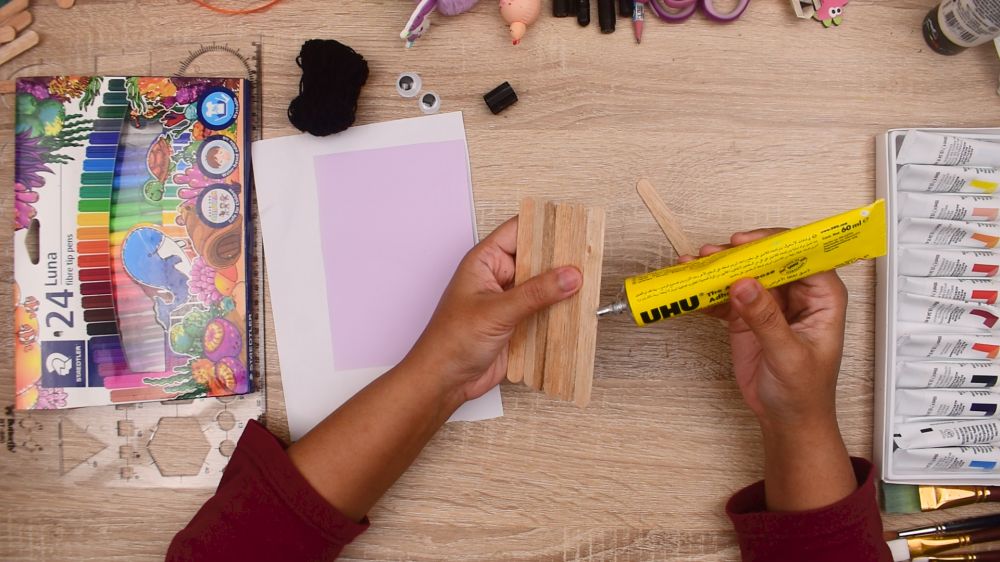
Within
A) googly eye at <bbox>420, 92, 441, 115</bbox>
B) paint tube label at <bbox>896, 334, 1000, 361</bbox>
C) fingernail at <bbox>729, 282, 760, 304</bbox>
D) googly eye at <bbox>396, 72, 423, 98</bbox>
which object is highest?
googly eye at <bbox>396, 72, 423, 98</bbox>

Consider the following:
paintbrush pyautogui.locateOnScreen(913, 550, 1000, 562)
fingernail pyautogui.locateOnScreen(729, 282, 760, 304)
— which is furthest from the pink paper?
paintbrush pyautogui.locateOnScreen(913, 550, 1000, 562)

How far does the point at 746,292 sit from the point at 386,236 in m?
0.41

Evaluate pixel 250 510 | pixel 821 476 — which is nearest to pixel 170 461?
pixel 250 510

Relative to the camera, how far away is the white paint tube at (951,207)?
72cm

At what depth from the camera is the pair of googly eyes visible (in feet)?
2.48

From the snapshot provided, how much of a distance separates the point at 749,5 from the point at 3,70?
89 cm

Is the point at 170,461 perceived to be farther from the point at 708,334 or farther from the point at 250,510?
the point at 708,334

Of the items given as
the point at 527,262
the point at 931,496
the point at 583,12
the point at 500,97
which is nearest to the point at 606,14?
the point at 583,12

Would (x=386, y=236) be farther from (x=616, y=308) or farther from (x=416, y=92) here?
(x=616, y=308)

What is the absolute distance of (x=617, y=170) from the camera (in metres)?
0.76

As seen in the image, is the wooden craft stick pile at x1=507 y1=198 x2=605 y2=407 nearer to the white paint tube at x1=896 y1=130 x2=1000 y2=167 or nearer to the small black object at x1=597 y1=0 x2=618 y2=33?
the small black object at x1=597 y1=0 x2=618 y2=33

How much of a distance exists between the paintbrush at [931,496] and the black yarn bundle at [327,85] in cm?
77

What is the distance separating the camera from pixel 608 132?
758 millimetres

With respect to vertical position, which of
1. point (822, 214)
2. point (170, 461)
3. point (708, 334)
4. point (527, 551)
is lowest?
point (527, 551)
